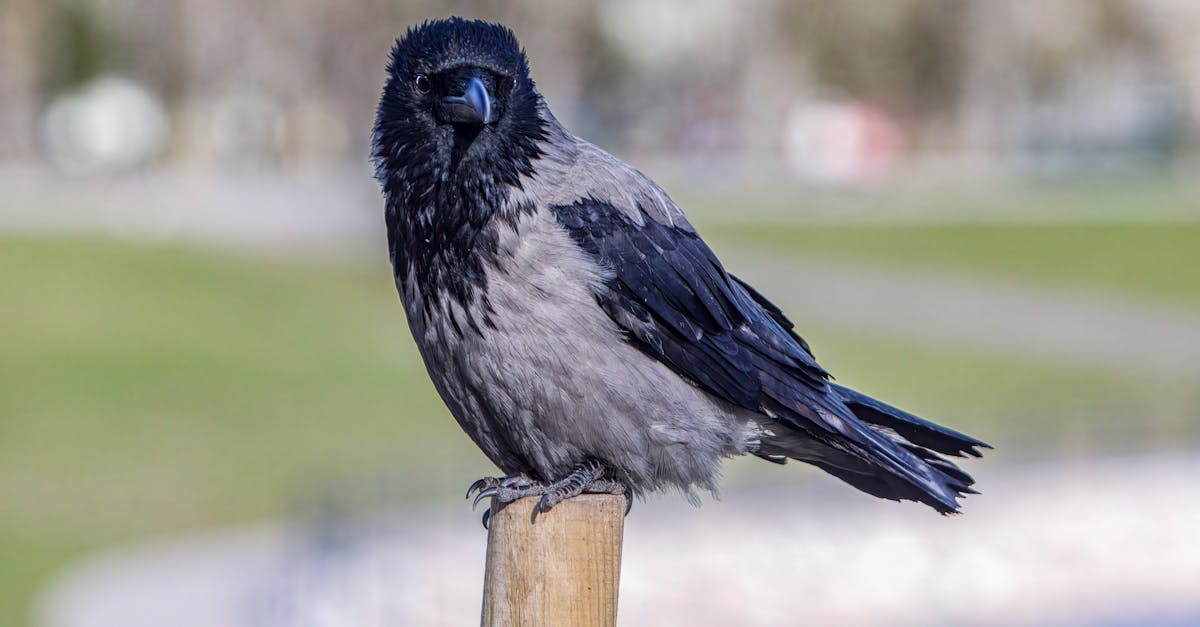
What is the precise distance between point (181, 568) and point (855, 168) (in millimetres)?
30573

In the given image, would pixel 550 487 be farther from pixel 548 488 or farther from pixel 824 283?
pixel 824 283

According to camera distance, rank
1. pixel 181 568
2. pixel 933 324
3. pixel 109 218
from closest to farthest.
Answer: pixel 181 568, pixel 933 324, pixel 109 218

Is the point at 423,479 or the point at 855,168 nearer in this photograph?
the point at 423,479

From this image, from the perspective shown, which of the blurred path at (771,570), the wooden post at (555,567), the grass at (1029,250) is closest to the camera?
the wooden post at (555,567)

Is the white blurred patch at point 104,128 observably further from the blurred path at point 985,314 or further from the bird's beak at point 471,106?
the bird's beak at point 471,106

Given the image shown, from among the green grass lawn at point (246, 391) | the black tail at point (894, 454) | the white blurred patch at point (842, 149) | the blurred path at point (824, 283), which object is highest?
the white blurred patch at point (842, 149)

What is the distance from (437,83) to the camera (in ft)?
12.7

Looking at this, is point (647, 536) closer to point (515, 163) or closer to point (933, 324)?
point (515, 163)

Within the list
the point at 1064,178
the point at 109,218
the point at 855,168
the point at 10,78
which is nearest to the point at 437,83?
the point at 109,218

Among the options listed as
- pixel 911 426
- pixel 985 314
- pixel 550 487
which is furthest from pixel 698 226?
pixel 550 487

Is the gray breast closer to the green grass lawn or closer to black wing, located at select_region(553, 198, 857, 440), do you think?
black wing, located at select_region(553, 198, 857, 440)

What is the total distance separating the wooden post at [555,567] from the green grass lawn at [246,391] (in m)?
9.26

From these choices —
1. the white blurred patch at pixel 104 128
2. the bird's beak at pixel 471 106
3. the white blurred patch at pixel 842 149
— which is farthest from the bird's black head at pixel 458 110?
the white blurred patch at pixel 104 128

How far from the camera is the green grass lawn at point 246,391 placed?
47.5 feet
